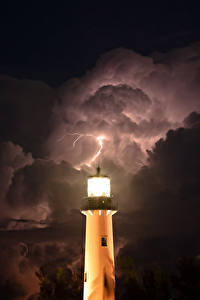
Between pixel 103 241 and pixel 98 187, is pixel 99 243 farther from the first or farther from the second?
pixel 98 187

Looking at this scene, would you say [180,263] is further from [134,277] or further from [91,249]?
[91,249]

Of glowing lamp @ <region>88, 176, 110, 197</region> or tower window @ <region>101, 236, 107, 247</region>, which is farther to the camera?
glowing lamp @ <region>88, 176, 110, 197</region>

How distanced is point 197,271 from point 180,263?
67.2 inches

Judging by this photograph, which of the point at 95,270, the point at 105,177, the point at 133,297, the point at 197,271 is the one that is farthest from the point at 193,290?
the point at 105,177

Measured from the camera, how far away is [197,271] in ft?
103

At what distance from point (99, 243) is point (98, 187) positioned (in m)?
5.42

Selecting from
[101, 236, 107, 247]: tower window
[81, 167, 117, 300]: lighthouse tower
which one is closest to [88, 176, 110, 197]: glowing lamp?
[81, 167, 117, 300]: lighthouse tower

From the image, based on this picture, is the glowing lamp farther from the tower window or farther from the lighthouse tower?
the tower window

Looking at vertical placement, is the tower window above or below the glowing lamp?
below

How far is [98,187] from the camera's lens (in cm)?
3500

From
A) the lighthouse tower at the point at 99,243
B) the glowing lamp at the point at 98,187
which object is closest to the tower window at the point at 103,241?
the lighthouse tower at the point at 99,243

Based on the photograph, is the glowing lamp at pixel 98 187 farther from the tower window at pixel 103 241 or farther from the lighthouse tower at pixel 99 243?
the tower window at pixel 103 241

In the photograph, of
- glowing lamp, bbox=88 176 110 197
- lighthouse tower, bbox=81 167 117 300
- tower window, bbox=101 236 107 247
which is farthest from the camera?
glowing lamp, bbox=88 176 110 197

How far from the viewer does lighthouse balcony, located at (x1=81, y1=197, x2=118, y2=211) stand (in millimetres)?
33812
